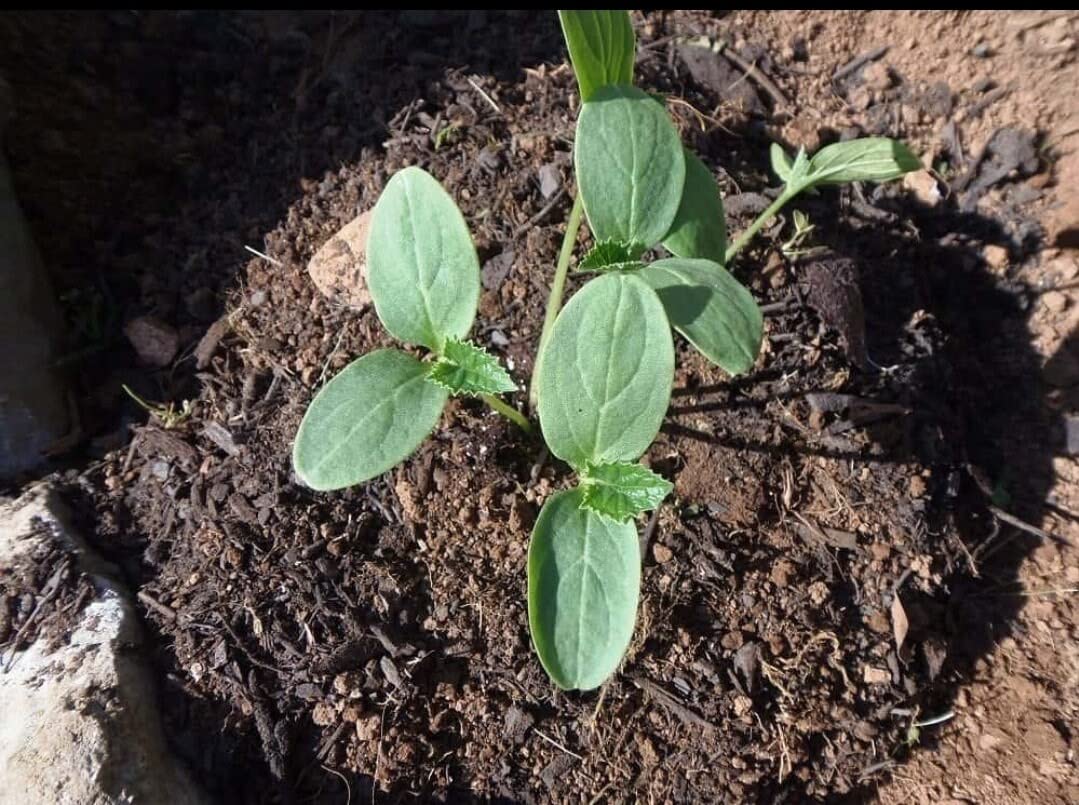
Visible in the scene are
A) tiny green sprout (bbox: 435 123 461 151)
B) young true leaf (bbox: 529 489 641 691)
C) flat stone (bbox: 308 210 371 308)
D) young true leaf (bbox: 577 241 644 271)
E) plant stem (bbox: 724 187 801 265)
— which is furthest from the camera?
tiny green sprout (bbox: 435 123 461 151)

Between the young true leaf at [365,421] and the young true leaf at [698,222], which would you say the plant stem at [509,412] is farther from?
the young true leaf at [698,222]

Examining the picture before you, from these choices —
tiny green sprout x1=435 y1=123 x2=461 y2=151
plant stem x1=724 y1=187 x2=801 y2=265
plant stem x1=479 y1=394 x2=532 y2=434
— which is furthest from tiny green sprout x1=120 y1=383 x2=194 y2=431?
plant stem x1=724 y1=187 x2=801 y2=265

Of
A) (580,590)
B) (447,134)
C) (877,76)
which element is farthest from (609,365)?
(877,76)

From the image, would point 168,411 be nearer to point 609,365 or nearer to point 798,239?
point 609,365

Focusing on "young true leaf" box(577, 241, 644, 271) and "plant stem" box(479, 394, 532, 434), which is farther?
"plant stem" box(479, 394, 532, 434)

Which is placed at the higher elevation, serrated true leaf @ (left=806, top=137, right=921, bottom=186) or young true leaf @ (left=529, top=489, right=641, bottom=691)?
serrated true leaf @ (left=806, top=137, right=921, bottom=186)

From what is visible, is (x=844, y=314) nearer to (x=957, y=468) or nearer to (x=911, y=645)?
(x=957, y=468)

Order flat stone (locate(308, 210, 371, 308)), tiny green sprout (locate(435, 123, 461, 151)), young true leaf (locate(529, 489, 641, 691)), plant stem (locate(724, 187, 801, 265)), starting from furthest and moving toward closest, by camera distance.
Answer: tiny green sprout (locate(435, 123, 461, 151)), flat stone (locate(308, 210, 371, 308)), plant stem (locate(724, 187, 801, 265)), young true leaf (locate(529, 489, 641, 691))

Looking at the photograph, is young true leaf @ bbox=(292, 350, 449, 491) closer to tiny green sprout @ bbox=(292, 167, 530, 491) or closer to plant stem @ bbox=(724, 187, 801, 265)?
tiny green sprout @ bbox=(292, 167, 530, 491)
